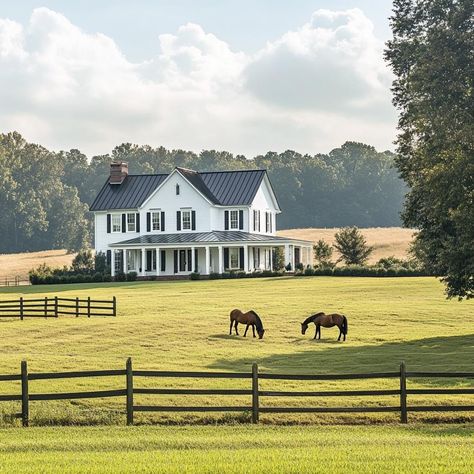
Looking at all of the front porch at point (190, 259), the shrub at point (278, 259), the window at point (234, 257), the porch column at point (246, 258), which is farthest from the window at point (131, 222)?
the shrub at point (278, 259)

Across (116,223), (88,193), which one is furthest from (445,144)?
(88,193)

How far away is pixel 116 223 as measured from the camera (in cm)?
9288

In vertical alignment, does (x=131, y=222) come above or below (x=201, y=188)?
below

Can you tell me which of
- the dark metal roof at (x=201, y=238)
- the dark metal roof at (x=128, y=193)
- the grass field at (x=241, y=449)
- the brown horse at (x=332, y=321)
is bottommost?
the grass field at (x=241, y=449)

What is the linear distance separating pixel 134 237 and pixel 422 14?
157 feet

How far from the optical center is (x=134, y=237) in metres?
91.5

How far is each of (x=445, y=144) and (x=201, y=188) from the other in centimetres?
5162

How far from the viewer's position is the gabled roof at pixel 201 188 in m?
90.6

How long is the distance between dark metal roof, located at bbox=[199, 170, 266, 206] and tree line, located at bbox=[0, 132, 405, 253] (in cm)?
5985

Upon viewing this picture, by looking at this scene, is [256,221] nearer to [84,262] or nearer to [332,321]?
[84,262]

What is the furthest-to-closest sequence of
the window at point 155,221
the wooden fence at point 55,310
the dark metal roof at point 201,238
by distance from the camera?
the window at point 155,221 < the dark metal roof at point 201,238 < the wooden fence at point 55,310

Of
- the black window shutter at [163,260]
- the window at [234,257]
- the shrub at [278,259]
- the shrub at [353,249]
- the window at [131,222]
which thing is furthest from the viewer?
the window at [131,222]

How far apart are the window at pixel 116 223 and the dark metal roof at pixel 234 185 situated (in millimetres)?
8703

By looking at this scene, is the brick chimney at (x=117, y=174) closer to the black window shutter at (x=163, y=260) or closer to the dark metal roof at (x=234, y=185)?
the dark metal roof at (x=234, y=185)
